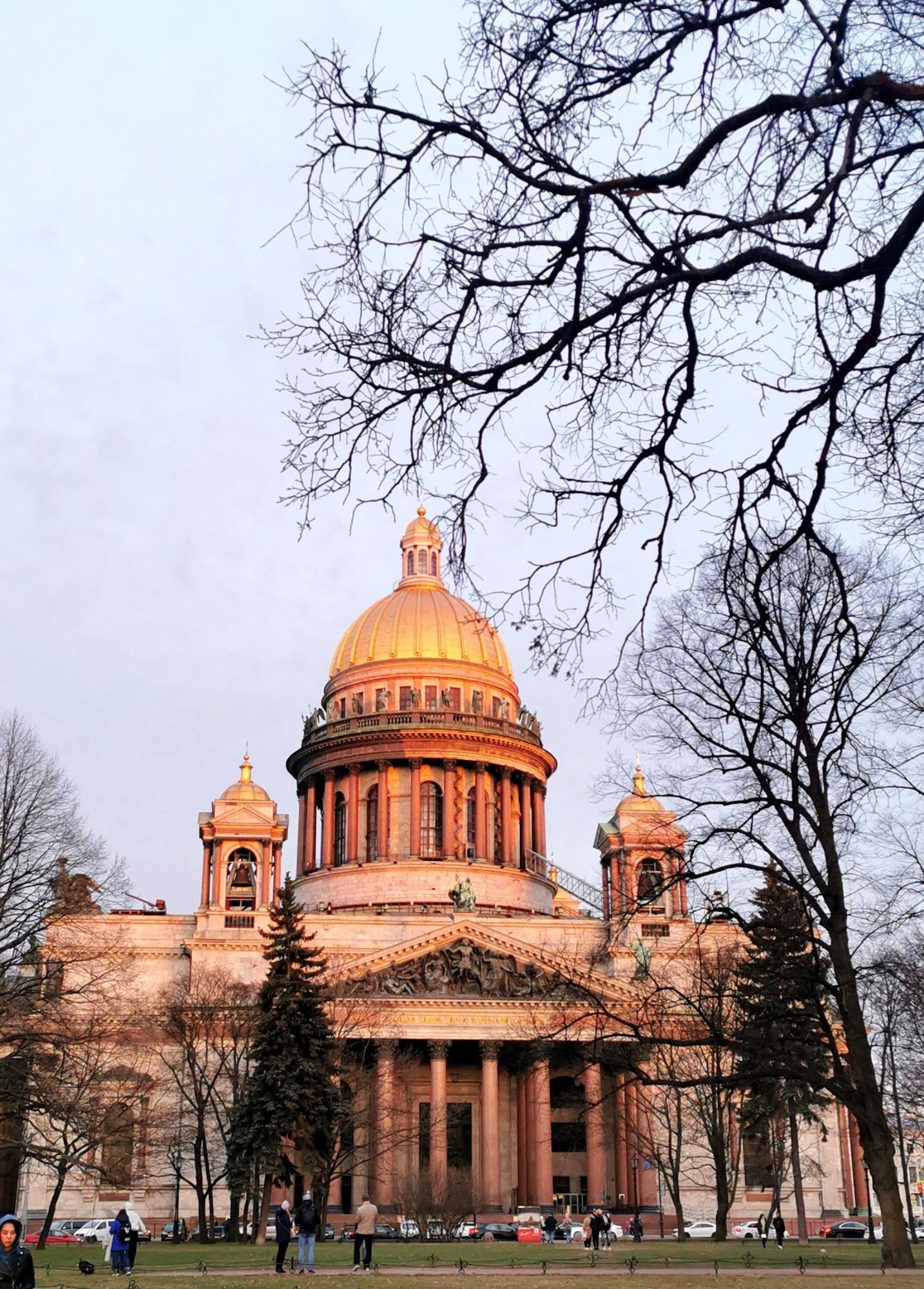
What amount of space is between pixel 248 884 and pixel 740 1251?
1638 inches

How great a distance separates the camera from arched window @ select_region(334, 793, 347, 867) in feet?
278

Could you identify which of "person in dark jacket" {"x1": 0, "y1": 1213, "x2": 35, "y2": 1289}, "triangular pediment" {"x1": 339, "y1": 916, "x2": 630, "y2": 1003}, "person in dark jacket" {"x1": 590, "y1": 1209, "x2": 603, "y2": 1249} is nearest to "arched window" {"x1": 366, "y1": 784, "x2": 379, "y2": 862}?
"triangular pediment" {"x1": 339, "y1": 916, "x2": 630, "y2": 1003}

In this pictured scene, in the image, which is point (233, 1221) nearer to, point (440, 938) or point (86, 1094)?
point (86, 1094)

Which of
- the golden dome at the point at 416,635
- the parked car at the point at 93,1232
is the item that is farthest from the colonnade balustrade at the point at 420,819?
the parked car at the point at 93,1232

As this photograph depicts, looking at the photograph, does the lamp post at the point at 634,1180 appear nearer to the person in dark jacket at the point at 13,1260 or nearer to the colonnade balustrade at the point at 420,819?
the colonnade balustrade at the point at 420,819

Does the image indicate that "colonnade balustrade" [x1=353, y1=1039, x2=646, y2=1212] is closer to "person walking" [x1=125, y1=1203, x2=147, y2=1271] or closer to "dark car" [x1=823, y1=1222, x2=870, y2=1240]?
"dark car" [x1=823, y1=1222, x2=870, y2=1240]

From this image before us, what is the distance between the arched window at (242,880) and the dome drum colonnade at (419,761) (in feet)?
22.2

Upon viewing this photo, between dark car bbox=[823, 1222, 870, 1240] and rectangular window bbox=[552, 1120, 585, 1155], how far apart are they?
12.8 metres

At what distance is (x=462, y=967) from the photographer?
68.9 metres

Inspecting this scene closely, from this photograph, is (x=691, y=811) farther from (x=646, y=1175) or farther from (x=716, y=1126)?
(x=646, y=1175)

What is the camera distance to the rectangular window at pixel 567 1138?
70.3 meters

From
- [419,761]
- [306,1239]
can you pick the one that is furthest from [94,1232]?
[306,1239]

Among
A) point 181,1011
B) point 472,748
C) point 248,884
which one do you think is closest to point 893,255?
point 181,1011

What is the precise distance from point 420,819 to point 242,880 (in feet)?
38.1
